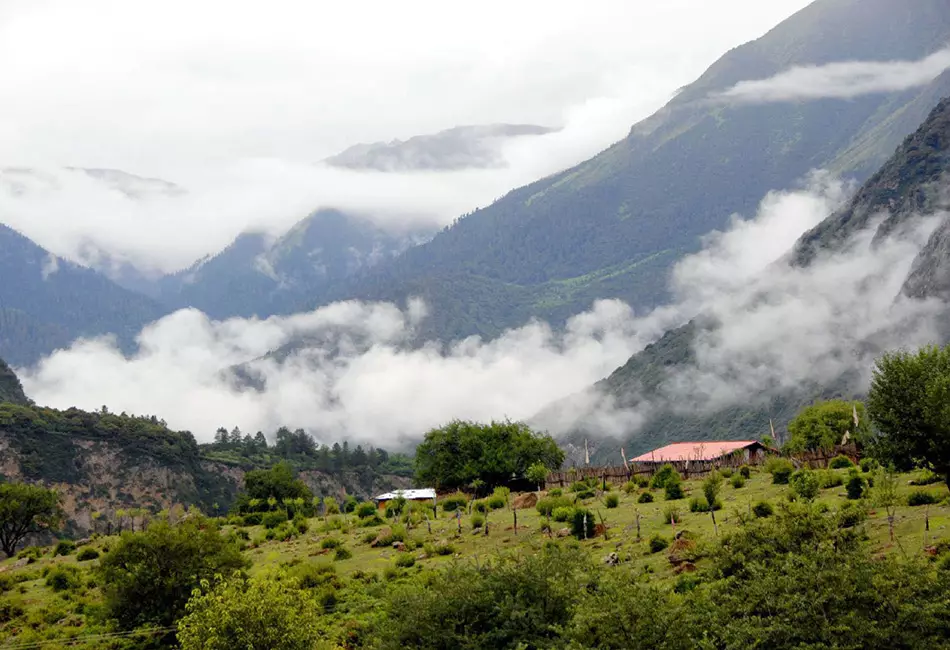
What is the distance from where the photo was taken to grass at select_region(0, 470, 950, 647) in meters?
34.1

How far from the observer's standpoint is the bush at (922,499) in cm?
3554

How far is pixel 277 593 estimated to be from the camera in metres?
30.9

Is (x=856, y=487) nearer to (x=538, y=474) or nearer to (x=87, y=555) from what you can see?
(x=538, y=474)

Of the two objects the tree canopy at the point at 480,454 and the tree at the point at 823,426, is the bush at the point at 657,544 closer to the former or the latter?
the tree canopy at the point at 480,454

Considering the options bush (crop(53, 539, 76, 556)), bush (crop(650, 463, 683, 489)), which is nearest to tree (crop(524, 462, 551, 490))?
bush (crop(650, 463, 683, 489))

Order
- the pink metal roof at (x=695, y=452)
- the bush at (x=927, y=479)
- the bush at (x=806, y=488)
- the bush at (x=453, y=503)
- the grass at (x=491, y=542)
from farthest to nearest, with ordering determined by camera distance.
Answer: the pink metal roof at (x=695, y=452), the bush at (x=453, y=503), the bush at (x=927, y=479), the bush at (x=806, y=488), the grass at (x=491, y=542)

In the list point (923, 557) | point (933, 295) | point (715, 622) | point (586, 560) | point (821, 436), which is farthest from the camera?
point (933, 295)

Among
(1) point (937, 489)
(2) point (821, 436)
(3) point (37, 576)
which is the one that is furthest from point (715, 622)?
(2) point (821, 436)

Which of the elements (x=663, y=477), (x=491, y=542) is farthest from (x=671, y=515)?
(x=663, y=477)

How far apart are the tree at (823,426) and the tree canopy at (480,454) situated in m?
23.3

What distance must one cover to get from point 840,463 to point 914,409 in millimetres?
20887

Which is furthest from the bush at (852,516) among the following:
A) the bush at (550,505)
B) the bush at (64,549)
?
the bush at (64,549)

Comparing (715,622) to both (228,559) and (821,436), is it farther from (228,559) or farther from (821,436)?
(821,436)

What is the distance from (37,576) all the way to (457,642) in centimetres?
3451
